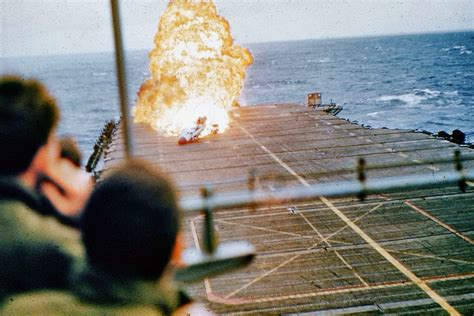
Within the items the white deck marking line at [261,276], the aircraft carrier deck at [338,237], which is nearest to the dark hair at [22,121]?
the aircraft carrier deck at [338,237]

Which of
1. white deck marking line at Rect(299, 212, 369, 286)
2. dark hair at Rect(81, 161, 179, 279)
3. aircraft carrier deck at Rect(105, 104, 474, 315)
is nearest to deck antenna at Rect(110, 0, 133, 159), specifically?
dark hair at Rect(81, 161, 179, 279)

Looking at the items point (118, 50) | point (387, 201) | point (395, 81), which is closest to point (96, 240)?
point (118, 50)

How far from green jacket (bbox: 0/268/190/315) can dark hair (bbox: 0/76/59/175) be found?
363 millimetres

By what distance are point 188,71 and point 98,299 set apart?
132ft

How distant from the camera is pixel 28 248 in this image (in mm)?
1237

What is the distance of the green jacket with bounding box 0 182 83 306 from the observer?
1207mm

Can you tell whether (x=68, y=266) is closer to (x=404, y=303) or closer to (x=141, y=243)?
(x=141, y=243)

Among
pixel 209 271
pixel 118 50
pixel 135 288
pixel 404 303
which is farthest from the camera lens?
pixel 404 303

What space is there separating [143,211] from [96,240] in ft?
0.48

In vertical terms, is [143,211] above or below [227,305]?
above

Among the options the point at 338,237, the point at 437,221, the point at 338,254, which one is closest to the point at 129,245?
the point at 338,254

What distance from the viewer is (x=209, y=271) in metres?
1.79

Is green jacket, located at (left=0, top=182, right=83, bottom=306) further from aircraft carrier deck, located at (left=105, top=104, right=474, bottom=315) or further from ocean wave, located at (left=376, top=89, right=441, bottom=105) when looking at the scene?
ocean wave, located at (left=376, top=89, right=441, bottom=105)

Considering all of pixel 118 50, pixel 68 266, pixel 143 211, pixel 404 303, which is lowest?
pixel 404 303
